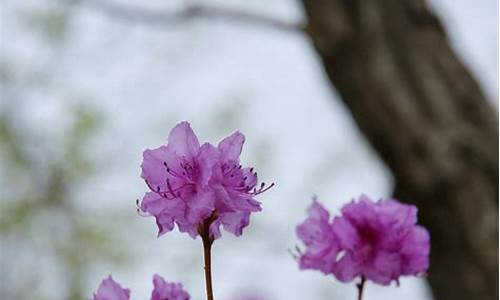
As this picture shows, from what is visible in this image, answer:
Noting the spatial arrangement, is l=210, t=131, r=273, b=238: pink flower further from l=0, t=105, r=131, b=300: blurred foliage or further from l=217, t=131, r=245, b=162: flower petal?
l=0, t=105, r=131, b=300: blurred foliage

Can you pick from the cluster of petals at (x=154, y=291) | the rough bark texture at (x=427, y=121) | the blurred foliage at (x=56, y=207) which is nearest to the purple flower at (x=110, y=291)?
the cluster of petals at (x=154, y=291)

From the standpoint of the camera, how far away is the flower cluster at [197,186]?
615mm

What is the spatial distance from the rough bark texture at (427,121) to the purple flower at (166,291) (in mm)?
1356

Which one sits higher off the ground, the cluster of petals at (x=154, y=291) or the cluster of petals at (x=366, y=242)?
the cluster of petals at (x=366, y=242)

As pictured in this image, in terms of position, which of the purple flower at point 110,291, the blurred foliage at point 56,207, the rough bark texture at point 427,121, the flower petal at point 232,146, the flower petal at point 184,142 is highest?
the blurred foliage at point 56,207

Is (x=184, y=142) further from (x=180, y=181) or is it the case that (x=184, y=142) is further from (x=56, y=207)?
(x=56, y=207)

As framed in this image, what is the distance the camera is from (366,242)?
2.48 feet

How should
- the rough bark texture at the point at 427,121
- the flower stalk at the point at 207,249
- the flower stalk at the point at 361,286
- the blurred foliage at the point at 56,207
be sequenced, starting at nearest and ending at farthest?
1. the flower stalk at the point at 207,249
2. the flower stalk at the point at 361,286
3. the rough bark texture at the point at 427,121
4. the blurred foliage at the point at 56,207

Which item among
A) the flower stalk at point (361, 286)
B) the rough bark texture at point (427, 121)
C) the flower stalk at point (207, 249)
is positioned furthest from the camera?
the rough bark texture at point (427, 121)

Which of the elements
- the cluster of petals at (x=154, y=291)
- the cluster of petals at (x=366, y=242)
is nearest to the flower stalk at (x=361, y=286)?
the cluster of petals at (x=366, y=242)

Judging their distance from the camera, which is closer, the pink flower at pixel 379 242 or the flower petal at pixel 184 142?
the flower petal at pixel 184 142

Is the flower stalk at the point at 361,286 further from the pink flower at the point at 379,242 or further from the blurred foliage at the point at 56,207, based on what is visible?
the blurred foliage at the point at 56,207

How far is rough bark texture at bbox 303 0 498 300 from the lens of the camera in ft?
6.35

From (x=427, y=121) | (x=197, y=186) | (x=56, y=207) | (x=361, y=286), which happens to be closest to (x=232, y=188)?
(x=197, y=186)
